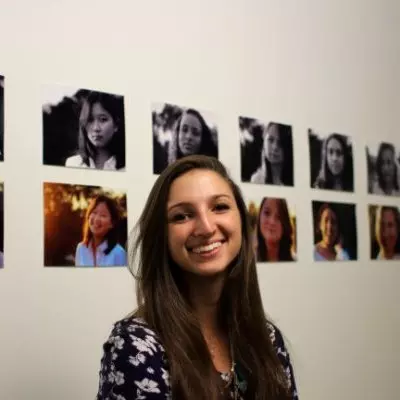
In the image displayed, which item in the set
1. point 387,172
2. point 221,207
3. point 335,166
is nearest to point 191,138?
point 221,207

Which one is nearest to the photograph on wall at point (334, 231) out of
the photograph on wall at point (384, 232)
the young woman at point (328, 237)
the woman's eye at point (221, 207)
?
the young woman at point (328, 237)

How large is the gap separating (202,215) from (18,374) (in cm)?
56

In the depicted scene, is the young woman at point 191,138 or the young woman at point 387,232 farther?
the young woman at point 387,232

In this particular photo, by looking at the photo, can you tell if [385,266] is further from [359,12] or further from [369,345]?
[359,12]

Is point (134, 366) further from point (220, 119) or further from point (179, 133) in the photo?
point (220, 119)

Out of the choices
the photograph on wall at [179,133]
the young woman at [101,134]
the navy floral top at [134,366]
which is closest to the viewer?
the navy floral top at [134,366]

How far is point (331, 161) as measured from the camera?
197 cm

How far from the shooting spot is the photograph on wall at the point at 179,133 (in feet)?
5.11

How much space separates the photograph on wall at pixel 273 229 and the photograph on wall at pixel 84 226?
0.45m

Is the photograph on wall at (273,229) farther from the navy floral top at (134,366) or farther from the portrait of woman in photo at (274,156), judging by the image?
the navy floral top at (134,366)

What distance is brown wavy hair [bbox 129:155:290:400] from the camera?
1.07 m

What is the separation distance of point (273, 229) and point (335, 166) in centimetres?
37

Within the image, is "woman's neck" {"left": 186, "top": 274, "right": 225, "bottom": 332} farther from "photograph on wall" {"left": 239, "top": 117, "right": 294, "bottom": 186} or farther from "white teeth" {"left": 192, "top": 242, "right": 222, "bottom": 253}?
"photograph on wall" {"left": 239, "top": 117, "right": 294, "bottom": 186}

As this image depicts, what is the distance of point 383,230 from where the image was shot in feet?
6.91
